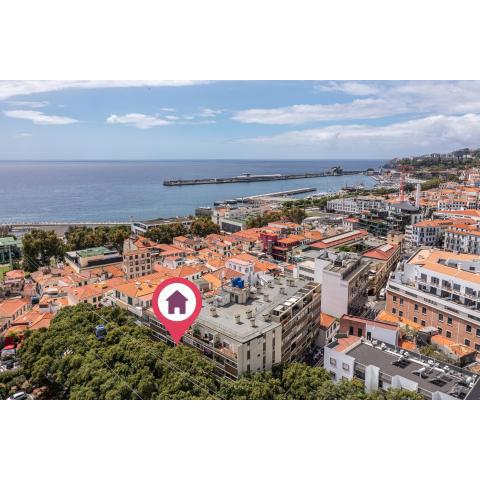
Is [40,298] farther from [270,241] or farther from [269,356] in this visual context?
[270,241]

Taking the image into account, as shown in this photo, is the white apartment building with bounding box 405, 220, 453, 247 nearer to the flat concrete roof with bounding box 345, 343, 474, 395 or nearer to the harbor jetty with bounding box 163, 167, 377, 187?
the flat concrete roof with bounding box 345, 343, 474, 395

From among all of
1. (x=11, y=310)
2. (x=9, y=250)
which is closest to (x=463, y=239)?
(x=11, y=310)

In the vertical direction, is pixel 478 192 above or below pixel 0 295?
above

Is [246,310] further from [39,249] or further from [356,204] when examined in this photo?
[356,204]

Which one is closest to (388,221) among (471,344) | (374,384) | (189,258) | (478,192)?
(478,192)

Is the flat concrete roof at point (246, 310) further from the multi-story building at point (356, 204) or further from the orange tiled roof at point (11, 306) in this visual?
the multi-story building at point (356, 204)
